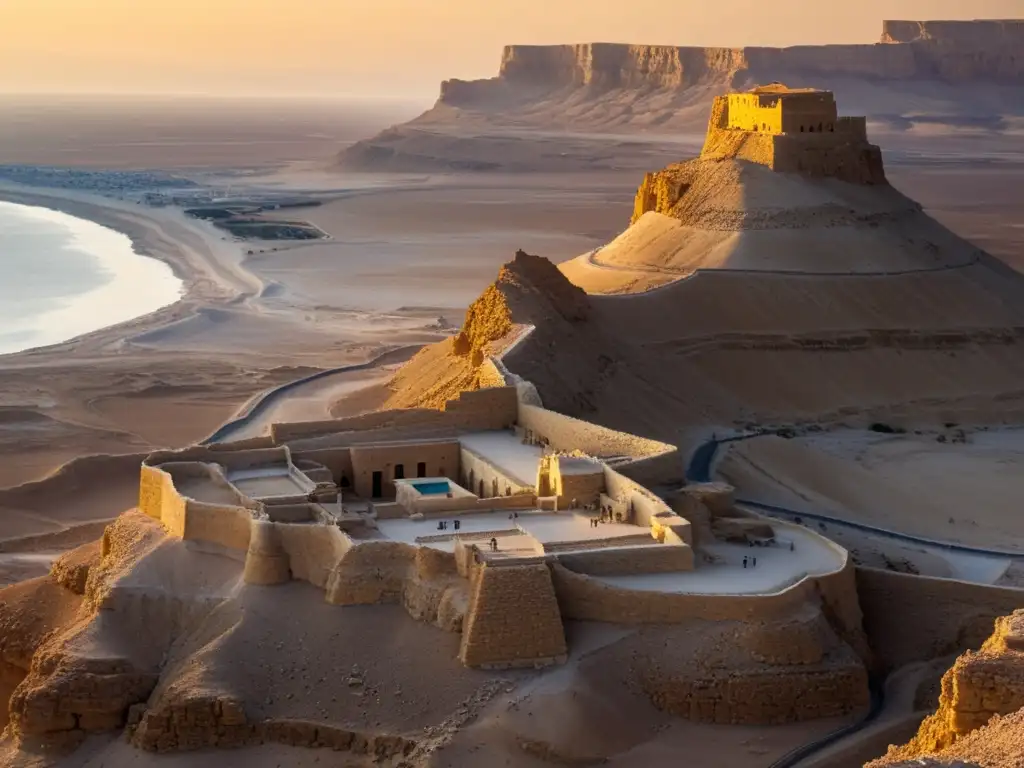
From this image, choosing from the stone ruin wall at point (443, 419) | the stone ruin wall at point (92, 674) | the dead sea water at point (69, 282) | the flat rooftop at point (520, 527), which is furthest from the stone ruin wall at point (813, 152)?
the stone ruin wall at point (92, 674)

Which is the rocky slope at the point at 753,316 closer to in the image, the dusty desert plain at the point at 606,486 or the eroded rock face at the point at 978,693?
the dusty desert plain at the point at 606,486

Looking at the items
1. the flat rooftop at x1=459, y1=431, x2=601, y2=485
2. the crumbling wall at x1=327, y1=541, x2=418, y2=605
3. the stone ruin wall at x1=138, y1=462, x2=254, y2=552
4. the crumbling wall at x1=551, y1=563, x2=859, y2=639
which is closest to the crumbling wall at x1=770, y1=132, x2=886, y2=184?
the flat rooftop at x1=459, y1=431, x2=601, y2=485

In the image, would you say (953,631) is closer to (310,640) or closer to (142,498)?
(310,640)

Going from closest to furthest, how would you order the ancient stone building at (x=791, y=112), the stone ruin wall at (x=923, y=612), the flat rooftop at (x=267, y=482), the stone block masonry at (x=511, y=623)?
the stone block masonry at (x=511, y=623), the stone ruin wall at (x=923, y=612), the flat rooftop at (x=267, y=482), the ancient stone building at (x=791, y=112)

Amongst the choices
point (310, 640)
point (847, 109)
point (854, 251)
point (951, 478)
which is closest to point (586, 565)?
point (310, 640)

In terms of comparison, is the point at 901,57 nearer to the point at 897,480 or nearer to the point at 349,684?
the point at 897,480
